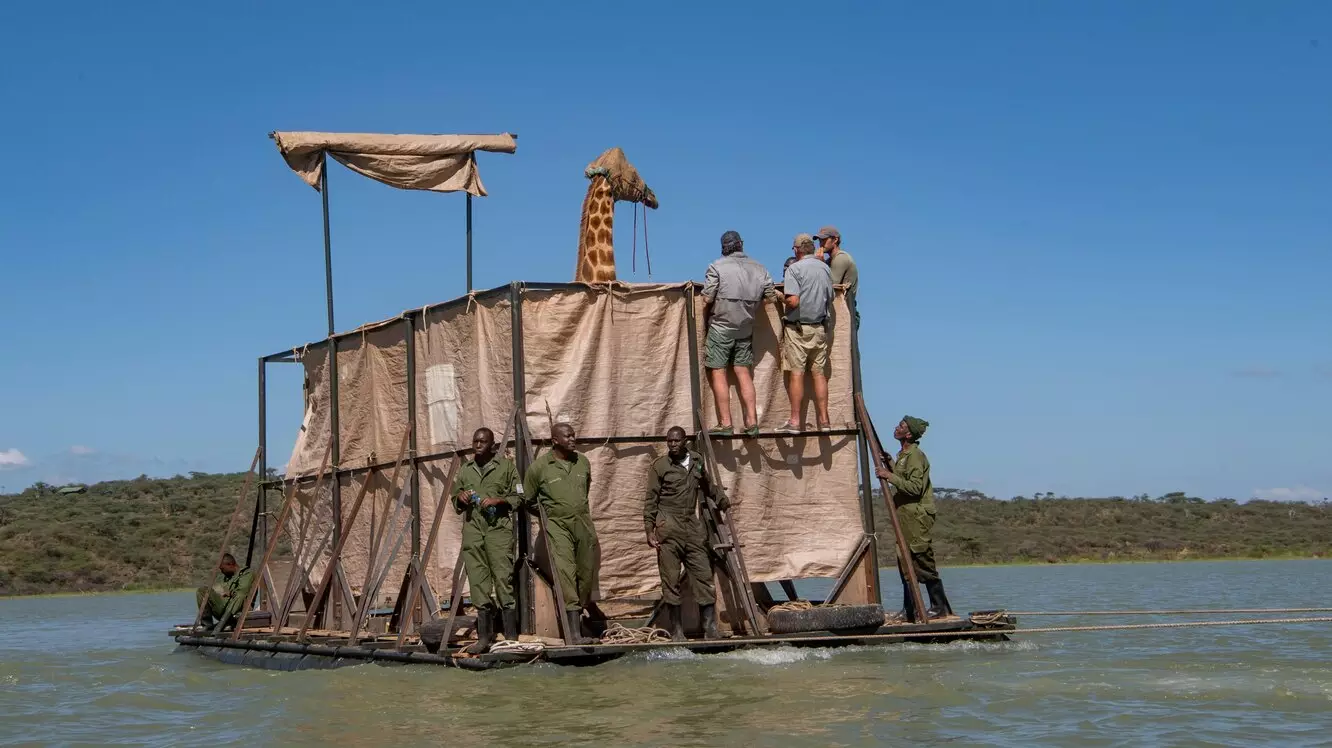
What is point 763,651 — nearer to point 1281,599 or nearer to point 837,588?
point 837,588

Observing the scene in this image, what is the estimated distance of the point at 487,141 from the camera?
1639 centimetres

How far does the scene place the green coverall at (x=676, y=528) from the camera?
13.3 meters

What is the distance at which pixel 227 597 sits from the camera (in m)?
17.7

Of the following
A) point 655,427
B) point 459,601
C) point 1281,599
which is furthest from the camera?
point 1281,599

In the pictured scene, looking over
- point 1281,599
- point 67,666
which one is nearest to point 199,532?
point 67,666

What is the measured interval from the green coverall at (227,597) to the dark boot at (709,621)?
21.9 ft

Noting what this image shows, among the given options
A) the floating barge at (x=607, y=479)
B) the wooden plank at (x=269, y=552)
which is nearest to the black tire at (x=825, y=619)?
the floating barge at (x=607, y=479)

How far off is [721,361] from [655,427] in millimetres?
937

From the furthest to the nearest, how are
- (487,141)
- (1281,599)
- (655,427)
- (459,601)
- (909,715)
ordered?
(1281,599)
(487,141)
(655,427)
(459,601)
(909,715)

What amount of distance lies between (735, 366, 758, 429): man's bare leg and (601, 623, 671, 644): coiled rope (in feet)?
7.61

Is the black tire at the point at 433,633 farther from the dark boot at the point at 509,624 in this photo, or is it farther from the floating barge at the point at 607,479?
the dark boot at the point at 509,624

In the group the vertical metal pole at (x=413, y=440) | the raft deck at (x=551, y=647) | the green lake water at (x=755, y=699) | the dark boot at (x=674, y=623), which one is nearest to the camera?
the green lake water at (x=755, y=699)

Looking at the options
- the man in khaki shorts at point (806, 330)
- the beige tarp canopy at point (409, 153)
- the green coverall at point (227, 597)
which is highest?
the beige tarp canopy at point (409, 153)

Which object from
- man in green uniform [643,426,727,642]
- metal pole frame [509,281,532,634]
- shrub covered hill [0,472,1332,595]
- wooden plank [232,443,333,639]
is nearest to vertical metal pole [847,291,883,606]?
man in green uniform [643,426,727,642]
